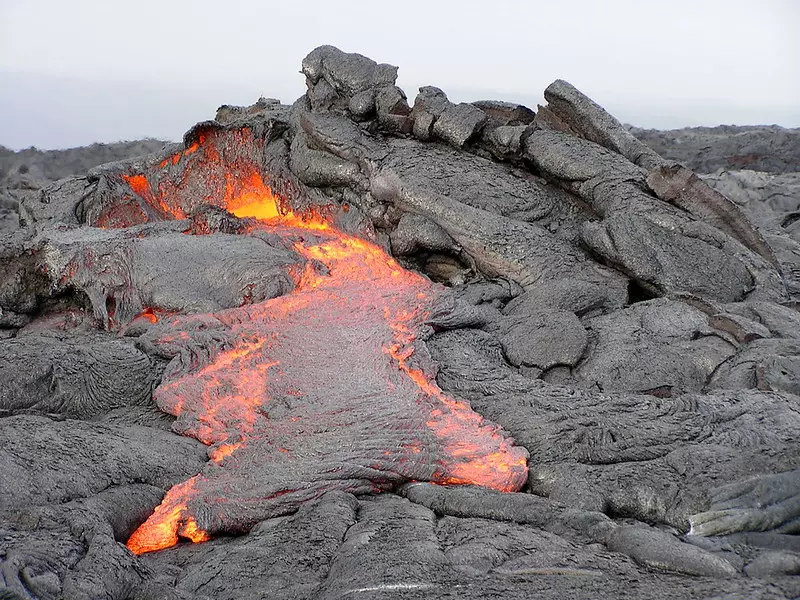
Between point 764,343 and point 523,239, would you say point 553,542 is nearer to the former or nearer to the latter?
point 764,343

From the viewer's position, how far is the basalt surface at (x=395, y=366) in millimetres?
2912

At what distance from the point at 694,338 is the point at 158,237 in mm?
4004

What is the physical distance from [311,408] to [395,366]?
634 mm

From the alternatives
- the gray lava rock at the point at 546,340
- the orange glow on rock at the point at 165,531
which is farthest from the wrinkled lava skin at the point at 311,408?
the gray lava rock at the point at 546,340

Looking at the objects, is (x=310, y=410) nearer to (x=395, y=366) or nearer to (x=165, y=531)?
(x=395, y=366)

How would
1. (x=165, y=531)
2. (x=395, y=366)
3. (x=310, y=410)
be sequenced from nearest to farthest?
(x=165, y=531)
(x=310, y=410)
(x=395, y=366)

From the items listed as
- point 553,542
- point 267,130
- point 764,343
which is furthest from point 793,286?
point 267,130

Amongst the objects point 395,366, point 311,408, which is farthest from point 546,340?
point 311,408

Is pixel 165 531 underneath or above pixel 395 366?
underneath

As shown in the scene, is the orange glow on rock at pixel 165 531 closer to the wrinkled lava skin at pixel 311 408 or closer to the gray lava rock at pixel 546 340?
the wrinkled lava skin at pixel 311 408

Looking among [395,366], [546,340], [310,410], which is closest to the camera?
[310,410]

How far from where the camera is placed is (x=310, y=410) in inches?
165

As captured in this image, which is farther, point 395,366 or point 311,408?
point 395,366

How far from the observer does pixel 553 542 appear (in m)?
2.96
